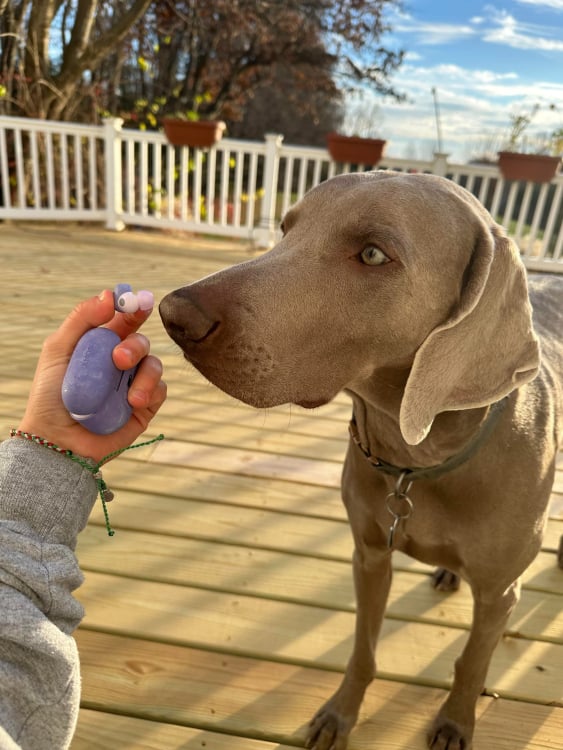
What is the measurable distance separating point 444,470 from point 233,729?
0.84 metres

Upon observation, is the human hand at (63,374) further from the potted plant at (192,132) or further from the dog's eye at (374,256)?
the potted plant at (192,132)

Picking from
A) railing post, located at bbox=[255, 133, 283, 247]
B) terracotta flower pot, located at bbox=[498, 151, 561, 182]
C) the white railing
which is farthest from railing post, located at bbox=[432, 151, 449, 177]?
railing post, located at bbox=[255, 133, 283, 247]

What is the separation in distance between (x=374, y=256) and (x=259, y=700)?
3.86 feet

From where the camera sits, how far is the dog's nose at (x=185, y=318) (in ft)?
3.33

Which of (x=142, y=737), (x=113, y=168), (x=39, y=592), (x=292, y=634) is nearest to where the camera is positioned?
(x=39, y=592)

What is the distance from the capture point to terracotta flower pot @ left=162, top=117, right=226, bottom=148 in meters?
6.66

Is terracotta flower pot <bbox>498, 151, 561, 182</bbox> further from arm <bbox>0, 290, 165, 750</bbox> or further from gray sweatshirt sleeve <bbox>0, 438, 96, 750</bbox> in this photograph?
gray sweatshirt sleeve <bbox>0, 438, 96, 750</bbox>

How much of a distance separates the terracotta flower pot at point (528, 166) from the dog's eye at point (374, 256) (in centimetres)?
604

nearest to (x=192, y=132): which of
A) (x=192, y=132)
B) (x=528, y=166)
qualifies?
(x=192, y=132)

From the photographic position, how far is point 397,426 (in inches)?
51.9

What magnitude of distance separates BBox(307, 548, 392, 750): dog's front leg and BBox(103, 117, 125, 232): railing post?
666 cm

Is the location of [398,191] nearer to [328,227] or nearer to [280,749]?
[328,227]

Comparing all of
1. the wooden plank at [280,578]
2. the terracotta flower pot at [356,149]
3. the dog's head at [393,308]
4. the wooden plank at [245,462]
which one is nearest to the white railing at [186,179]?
the terracotta flower pot at [356,149]

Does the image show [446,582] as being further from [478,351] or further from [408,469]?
[478,351]
